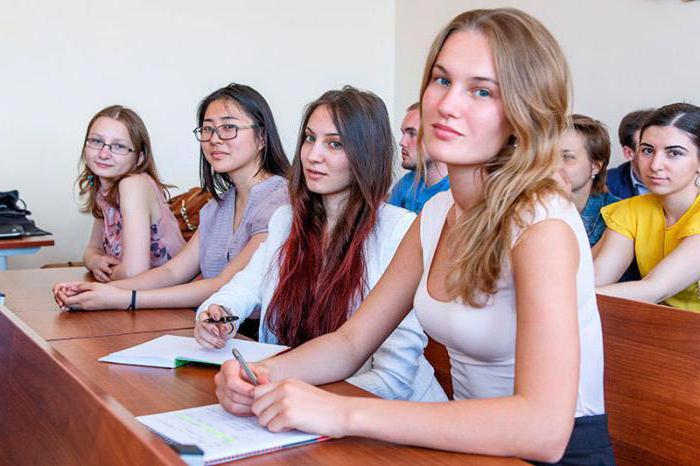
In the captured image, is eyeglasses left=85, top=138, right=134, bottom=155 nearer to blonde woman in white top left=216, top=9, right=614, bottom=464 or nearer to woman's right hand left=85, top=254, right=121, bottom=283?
woman's right hand left=85, top=254, right=121, bottom=283

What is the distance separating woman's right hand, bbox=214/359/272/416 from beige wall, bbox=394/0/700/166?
10.2ft

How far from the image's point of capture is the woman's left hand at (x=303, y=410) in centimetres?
110

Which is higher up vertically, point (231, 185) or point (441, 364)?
point (231, 185)

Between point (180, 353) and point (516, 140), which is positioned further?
point (180, 353)

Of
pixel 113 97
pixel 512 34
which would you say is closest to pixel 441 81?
pixel 512 34

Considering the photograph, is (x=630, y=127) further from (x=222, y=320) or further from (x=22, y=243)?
(x=22, y=243)

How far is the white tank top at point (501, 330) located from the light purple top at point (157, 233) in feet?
5.76

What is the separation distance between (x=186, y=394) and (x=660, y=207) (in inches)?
76.0

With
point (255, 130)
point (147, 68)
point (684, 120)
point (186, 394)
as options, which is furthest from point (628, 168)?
point (186, 394)

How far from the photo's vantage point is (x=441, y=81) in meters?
1.29

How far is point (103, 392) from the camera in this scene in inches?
41.4

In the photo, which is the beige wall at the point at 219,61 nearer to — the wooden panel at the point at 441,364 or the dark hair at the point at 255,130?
the dark hair at the point at 255,130

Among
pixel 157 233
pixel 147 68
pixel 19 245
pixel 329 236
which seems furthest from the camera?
pixel 147 68

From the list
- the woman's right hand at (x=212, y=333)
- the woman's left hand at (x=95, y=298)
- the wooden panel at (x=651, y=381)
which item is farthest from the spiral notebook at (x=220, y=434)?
the woman's left hand at (x=95, y=298)
